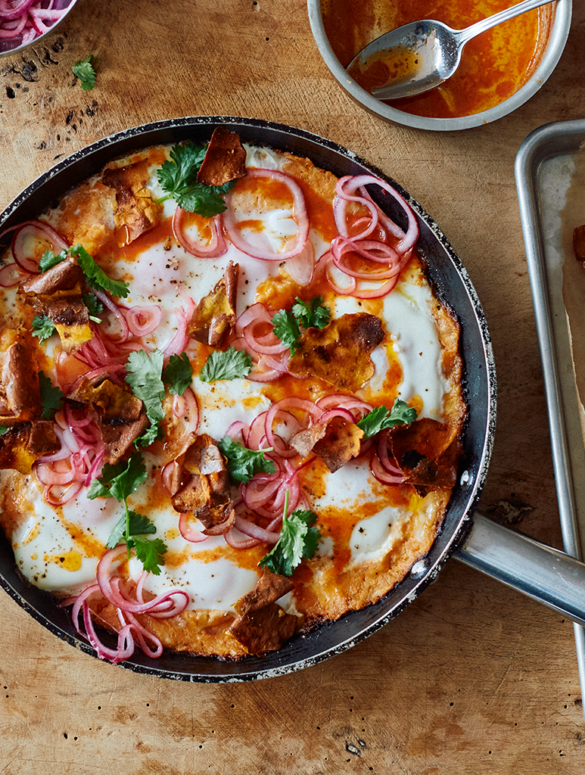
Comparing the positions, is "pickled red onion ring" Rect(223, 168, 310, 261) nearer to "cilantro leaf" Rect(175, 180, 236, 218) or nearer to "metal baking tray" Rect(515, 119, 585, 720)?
"cilantro leaf" Rect(175, 180, 236, 218)

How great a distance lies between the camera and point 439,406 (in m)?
3.02

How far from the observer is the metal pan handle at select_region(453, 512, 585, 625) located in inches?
107

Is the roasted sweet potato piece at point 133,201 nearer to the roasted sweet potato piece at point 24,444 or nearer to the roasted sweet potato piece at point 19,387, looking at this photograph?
the roasted sweet potato piece at point 19,387

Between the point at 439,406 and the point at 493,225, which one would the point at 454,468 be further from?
the point at 493,225

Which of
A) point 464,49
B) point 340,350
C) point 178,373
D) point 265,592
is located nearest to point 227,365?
point 178,373

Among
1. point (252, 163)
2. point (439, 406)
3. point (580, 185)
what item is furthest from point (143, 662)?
point (580, 185)

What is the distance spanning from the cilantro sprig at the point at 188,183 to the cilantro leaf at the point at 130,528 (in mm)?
1452

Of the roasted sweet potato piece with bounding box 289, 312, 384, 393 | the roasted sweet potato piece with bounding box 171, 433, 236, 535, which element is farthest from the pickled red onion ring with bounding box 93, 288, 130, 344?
the roasted sweet potato piece with bounding box 289, 312, 384, 393

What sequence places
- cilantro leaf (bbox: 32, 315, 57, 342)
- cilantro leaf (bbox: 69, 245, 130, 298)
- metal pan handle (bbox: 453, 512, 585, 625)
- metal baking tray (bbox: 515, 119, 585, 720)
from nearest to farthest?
metal pan handle (bbox: 453, 512, 585, 625) → cilantro leaf (bbox: 69, 245, 130, 298) → cilantro leaf (bbox: 32, 315, 57, 342) → metal baking tray (bbox: 515, 119, 585, 720)

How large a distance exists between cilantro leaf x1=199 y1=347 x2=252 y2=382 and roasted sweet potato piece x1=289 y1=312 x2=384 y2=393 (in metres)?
0.22

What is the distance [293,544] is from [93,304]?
147cm

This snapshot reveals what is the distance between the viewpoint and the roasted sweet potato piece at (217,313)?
289 cm

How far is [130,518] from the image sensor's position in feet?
9.57

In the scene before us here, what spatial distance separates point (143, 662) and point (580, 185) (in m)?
3.34
